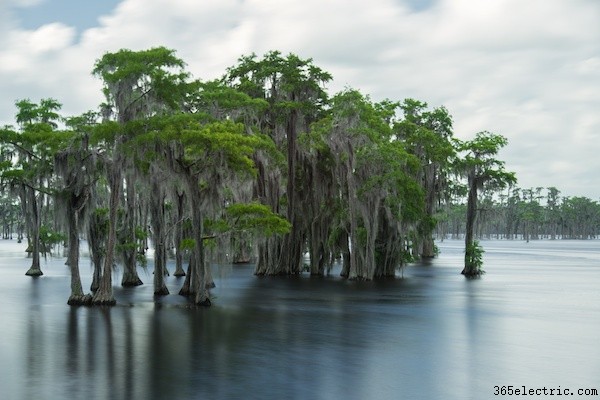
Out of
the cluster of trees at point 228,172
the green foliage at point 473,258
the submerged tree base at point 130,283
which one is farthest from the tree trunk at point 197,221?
the green foliage at point 473,258

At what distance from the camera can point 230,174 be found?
25781 millimetres

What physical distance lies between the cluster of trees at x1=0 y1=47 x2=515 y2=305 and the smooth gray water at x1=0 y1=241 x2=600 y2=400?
11.4ft

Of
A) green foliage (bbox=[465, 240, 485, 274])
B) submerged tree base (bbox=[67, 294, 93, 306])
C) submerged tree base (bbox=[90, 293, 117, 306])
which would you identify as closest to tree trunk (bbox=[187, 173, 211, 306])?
submerged tree base (bbox=[90, 293, 117, 306])

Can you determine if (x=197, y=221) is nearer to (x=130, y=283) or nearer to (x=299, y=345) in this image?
(x=299, y=345)

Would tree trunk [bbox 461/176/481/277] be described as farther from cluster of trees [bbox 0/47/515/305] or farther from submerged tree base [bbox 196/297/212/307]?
submerged tree base [bbox 196/297/212/307]

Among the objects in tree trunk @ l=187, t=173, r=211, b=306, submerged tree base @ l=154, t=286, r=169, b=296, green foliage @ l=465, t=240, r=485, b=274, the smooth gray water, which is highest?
tree trunk @ l=187, t=173, r=211, b=306

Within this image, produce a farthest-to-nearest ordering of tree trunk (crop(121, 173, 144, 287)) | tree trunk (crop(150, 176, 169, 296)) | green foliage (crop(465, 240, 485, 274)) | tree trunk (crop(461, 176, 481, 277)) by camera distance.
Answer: green foliage (crop(465, 240, 485, 274))
tree trunk (crop(461, 176, 481, 277))
tree trunk (crop(121, 173, 144, 287))
tree trunk (crop(150, 176, 169, 296))

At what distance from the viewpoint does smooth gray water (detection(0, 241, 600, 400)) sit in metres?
14.1

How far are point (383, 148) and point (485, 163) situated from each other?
8.19 meters

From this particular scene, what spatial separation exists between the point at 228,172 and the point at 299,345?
895 centimetres

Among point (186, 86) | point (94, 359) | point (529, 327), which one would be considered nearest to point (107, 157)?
point (186, 86)

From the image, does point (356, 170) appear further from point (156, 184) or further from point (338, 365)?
point (338, 365)

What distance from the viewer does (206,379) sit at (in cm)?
1470

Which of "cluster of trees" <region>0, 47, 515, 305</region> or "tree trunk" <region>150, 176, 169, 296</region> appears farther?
"tree trunk" <region>150, 176, 169, 296</region>
